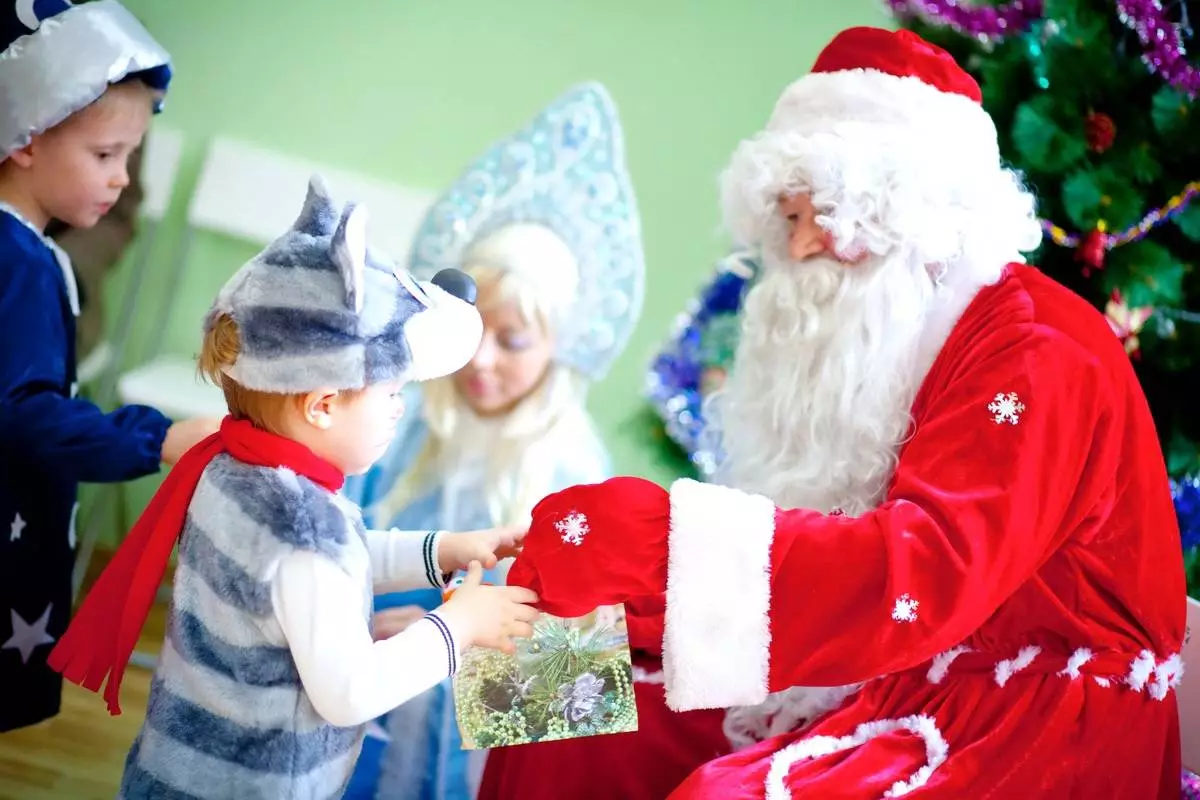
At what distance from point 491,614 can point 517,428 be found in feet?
2.54

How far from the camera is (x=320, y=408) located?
1.25 m

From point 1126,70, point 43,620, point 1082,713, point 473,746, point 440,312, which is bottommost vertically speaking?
point 43,620

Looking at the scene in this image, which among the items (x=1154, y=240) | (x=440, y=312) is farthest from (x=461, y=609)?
(x=1154, y=240)

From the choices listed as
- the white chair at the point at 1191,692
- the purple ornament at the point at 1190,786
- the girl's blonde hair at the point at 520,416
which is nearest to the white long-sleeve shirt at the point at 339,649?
the girl's blonde hair at the point at 520,416

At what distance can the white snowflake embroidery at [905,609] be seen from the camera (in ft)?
4.21

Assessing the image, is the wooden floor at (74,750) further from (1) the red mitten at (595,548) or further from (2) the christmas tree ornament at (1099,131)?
(2) the christmas tree ornament at (1099,131)

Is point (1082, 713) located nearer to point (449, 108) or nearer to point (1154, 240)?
point (1154, 240)

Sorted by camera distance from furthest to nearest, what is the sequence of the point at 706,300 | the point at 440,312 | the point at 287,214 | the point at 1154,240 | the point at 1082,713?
1. the point at 287,214
2. the point at 706,300
3. the point at 1154,240
4. the point at 1082,713
5. the point at 440,312

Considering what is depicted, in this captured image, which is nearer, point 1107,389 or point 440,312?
point 440,312

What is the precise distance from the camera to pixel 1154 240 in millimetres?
2100

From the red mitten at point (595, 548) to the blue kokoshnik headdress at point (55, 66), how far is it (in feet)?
3.29

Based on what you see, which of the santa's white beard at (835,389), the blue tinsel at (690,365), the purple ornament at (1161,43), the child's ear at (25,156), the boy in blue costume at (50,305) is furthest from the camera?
the blue tinsel at (690,365)

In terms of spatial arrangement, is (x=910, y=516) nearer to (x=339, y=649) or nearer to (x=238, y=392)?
(x=339, y=649)

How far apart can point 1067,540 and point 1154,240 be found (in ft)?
3.02
